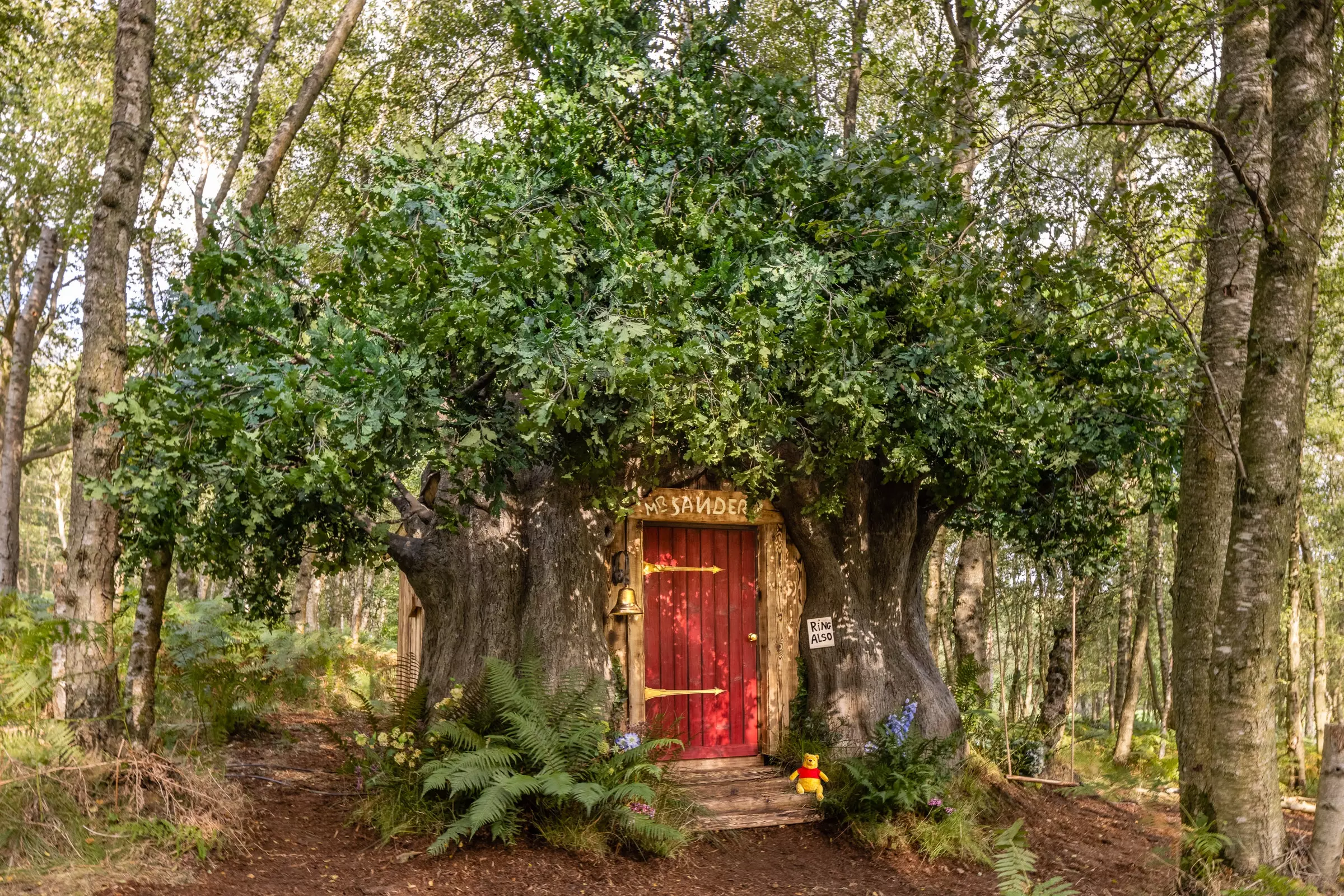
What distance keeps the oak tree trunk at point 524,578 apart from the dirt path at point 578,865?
153cm

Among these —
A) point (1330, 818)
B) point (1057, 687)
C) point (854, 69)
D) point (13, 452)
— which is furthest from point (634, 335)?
point (13, 452)

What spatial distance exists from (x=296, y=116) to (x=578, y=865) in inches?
258

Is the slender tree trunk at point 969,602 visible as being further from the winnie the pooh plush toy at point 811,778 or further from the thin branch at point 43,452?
the thin branch at point 43,452

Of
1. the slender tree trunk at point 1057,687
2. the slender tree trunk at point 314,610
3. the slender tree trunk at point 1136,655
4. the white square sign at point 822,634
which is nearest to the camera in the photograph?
the white square sign at point 822,634

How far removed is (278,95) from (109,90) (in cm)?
343

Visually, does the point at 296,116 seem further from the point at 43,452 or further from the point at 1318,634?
the point at 1318,634

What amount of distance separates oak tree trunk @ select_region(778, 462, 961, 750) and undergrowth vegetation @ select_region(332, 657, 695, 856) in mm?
2248

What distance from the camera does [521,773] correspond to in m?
6.98

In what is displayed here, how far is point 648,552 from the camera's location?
30.6 feet

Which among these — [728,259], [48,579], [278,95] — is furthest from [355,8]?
[48,579]

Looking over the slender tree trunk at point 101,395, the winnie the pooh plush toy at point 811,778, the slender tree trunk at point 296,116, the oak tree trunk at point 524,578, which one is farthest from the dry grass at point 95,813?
the winnie the pooh plush toy at point 811,778

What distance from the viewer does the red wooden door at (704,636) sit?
925 centimetres

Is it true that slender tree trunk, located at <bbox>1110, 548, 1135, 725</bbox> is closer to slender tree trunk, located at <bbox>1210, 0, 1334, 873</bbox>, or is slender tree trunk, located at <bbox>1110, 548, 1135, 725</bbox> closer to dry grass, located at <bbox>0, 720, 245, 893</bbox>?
slender tree trunk, located at <bbox>1210, 0, 1334, 873</bbox>

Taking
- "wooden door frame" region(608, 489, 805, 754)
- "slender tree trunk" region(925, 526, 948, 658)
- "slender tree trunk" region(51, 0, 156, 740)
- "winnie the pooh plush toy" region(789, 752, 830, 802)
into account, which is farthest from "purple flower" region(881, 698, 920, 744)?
"slender tree trunk" region(925, 526, 948, 658)
